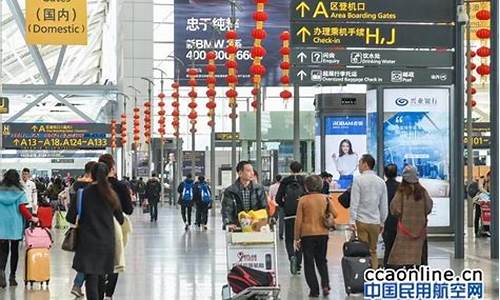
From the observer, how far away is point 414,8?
18.1m

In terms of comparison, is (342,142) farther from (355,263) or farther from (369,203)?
(355,263)

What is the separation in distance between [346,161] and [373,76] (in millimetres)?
9717

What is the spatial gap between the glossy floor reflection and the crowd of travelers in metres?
0.67

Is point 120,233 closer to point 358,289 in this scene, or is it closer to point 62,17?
point 358,289

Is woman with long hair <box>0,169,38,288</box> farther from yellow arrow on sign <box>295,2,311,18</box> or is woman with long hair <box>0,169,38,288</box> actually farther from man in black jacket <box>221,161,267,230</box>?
yellow arrow on sign <box>295,2,311,18</box>

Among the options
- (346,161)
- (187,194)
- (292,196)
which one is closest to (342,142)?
(346,161)

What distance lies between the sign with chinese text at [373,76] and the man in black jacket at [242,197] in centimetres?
642

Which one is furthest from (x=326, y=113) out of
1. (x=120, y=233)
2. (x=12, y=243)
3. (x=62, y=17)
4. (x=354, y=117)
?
(x=120, y=233)

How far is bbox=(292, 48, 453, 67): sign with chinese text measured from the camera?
18188mm

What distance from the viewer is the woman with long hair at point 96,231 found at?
10.3m

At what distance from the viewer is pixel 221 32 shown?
4109 centimetres

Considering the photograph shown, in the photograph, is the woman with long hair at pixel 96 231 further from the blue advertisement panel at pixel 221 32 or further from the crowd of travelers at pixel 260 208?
the blue advertisement panel at pixel 221 32

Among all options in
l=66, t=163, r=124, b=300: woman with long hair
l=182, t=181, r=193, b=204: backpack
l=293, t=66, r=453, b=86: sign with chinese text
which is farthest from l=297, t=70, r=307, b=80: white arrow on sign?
l=182, t=181, r=193, b=204: backpack

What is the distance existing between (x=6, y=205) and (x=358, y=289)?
496 centimetres
